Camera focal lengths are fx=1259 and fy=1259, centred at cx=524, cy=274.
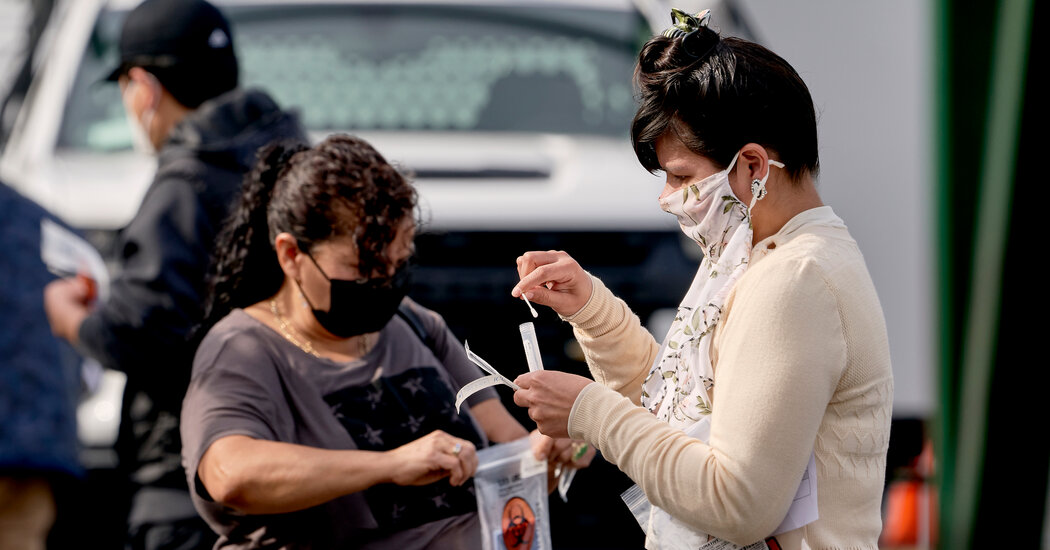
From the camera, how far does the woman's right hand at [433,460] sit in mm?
2264

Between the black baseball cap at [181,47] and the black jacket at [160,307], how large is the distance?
33 cm

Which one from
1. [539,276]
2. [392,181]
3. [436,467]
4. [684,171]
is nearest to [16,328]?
[392,181]

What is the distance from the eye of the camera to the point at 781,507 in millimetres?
1763

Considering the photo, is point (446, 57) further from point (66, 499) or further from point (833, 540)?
point (833, 540)

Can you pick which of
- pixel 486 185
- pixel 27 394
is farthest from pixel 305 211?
pixel 486 185

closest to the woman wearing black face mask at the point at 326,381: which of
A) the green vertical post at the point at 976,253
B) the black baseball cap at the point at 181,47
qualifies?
the black baseball cap at the point at 181,47

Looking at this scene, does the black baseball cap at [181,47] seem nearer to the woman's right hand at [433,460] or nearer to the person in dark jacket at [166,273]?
the person in dark jacket at [166,273]

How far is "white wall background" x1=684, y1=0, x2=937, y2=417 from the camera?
495 centimetres

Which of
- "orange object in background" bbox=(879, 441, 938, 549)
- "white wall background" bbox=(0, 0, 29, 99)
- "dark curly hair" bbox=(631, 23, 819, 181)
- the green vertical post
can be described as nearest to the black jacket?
"dark curly hair" bbox=(631, 23, 819, 181)

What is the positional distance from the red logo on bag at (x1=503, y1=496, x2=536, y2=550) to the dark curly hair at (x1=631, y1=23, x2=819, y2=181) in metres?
0.84

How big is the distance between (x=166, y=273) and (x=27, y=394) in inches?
26.6

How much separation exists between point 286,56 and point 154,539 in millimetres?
2656

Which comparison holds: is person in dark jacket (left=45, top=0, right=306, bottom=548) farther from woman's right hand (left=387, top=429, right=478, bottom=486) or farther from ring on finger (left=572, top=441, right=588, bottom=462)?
ring on finger (left=572, top=441, right=588, bottom=462)

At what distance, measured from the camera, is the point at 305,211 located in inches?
99.3
